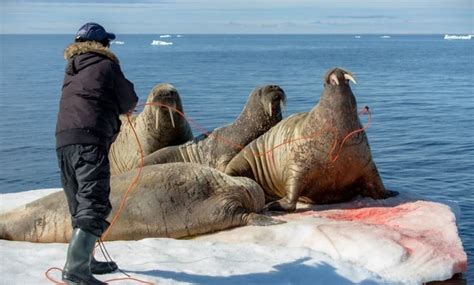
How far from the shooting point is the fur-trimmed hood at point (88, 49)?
4715 mm

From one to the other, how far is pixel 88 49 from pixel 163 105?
4.70m

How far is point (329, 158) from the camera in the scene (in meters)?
7.44

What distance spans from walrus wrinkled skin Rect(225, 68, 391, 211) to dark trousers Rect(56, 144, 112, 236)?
288 centimetres

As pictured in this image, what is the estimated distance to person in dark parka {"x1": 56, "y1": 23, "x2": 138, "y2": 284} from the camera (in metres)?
4.57

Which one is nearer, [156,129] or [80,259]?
[80,259]

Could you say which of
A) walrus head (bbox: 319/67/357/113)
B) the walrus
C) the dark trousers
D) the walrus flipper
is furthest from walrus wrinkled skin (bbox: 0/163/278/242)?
the walrus

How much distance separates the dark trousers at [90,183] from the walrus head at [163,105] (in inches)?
188

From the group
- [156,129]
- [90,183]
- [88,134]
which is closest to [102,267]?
[90,183]

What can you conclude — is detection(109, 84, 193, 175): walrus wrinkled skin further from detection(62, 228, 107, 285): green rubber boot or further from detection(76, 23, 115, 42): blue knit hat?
detection(62, 228, 107, 285): green rubber boot

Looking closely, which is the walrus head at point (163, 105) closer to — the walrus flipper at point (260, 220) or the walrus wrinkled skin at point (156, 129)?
the walrus wrinkled skin at point (156, 129)

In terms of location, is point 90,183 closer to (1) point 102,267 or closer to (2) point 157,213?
(1) point 102,267

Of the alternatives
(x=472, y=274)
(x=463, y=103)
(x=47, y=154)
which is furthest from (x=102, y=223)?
(x=463, y=103)

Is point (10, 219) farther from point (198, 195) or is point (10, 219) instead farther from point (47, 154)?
point (47, 154)

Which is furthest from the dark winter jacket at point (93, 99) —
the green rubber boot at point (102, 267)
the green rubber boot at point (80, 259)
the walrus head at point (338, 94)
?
the walrus head at point (338, 94)
